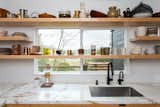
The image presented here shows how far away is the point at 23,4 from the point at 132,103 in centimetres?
219

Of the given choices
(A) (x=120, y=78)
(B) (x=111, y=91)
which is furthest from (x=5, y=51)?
(A) (x=120, y=78)

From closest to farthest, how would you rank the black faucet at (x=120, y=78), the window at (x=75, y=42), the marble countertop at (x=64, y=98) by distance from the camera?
the marble countertop at (x=64, y=98), the black faucet at (x=120, y=78), the window at (x=75, y=42)

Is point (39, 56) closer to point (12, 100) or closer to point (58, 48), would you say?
point (58, 48)

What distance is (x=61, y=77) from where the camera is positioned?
3.12 m

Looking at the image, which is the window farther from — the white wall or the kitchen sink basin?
the kitchen sink basin

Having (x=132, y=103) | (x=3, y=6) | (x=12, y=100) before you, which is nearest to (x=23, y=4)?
(x=3, y=6)

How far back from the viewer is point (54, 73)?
3.13m

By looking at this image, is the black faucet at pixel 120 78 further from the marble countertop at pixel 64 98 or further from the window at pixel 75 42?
the marble countertop at pixel 64 98

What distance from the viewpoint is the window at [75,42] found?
10.5 ft

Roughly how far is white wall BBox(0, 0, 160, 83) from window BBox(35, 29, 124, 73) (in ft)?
0.49

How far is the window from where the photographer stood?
10.5 ft

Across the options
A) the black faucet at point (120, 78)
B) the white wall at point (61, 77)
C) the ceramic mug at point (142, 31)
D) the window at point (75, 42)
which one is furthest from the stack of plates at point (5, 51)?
the ceramic mug at point (142, 31)

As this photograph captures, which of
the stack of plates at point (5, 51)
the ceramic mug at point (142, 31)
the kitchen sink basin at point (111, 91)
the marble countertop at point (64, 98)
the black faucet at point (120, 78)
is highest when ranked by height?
the ceramic mug at point (142, 31)

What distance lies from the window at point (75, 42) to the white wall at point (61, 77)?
0.49ft
